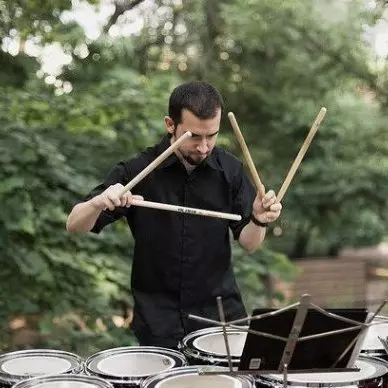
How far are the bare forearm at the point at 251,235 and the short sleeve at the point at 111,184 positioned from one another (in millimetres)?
455

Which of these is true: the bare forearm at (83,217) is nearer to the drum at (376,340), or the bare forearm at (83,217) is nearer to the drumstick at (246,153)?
the drumstick at (246,153)

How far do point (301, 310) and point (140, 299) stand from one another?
960 mm

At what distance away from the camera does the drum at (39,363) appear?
2.20 meters

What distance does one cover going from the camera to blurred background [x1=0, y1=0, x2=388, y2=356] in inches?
163

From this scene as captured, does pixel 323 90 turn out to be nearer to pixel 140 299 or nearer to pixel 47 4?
pixel 47 4

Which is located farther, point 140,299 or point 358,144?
point 358,144

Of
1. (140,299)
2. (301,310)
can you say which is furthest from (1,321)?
(301,310)

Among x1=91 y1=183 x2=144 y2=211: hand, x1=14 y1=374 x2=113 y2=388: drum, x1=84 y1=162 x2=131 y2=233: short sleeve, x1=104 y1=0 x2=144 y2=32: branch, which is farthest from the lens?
x1=104 y1=0 x2=144 y2=32: branch

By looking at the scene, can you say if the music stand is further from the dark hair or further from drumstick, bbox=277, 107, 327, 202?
the dark hair

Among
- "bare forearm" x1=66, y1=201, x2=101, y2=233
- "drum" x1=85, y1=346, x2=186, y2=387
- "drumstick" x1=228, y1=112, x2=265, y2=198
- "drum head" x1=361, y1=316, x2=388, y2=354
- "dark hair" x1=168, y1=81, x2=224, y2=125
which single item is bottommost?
"drum" x1=85, y1=346, x2=186, y2=387

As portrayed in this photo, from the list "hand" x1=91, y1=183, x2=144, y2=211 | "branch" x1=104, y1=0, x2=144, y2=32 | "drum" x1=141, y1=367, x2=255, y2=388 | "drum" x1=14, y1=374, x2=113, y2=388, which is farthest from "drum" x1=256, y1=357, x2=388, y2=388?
"branch" x1=104, y1=0, x2=144, y2=32

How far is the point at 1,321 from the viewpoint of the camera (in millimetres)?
4031

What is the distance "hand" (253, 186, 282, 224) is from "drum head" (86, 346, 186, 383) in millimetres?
557

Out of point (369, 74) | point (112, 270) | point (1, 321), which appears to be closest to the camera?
point (1, 321)
